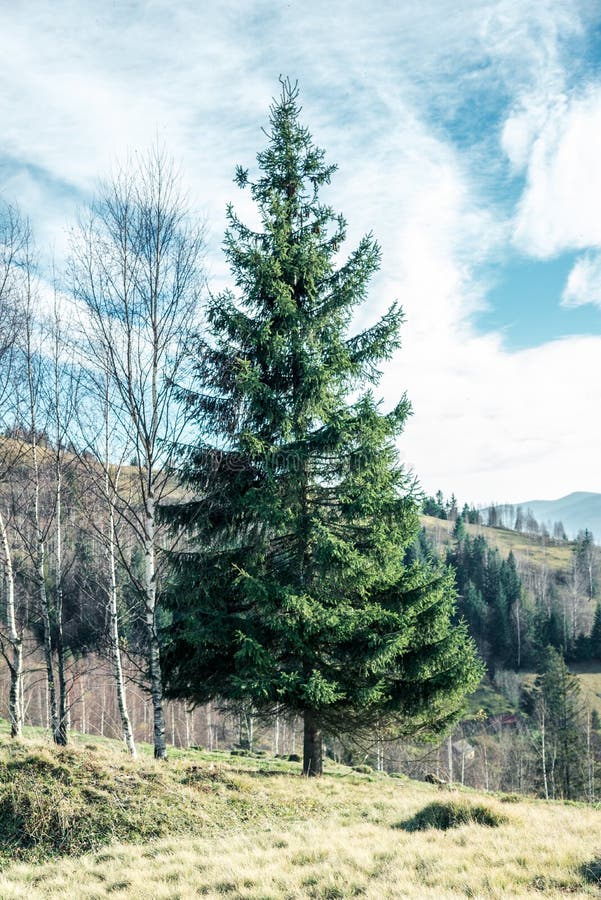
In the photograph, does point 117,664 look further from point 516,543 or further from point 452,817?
point 516,543

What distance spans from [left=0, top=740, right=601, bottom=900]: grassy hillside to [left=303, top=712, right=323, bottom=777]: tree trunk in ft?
4.47

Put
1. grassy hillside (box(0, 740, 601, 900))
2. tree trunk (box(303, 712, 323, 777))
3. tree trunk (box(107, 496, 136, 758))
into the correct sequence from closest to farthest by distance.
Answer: grassy hillside (box(0, 740, 601, 900)), tree trunk (box(303, 712, 323, 777)), tree trunk (box(107, 496, 136, 758))

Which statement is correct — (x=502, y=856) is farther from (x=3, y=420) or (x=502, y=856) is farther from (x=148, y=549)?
(x=3, y=420)

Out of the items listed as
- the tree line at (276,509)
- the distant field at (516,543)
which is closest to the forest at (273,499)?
the tree line at (276,509)

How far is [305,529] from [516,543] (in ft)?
512

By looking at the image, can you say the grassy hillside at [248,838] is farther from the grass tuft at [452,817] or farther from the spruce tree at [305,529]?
the spruce tree at [305,529]

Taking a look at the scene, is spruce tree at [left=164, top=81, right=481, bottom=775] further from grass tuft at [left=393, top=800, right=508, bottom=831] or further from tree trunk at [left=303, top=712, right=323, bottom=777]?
grass tuft at [left=393, top=800, right=508, bottom=831]

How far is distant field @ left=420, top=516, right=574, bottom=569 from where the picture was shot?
135500 millimetres

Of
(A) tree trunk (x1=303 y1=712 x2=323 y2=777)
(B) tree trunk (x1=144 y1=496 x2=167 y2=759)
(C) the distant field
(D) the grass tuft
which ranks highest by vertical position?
(B) tree trunk (x1=144 y1=496 x2=167 y2=759)

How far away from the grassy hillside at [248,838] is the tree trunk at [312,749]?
1.36 metres

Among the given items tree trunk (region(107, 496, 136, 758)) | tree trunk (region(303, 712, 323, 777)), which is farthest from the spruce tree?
tree trunk (region(107, 496, 136, 758))

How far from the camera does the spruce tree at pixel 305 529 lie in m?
11.6

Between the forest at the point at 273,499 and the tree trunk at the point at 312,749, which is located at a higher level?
the forest at the point at 273,499

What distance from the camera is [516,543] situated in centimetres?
15438
